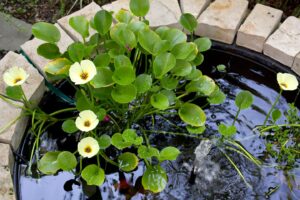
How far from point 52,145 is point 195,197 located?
521 mm

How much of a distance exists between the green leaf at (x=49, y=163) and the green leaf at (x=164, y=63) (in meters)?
0.42

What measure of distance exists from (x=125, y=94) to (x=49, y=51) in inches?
13.1

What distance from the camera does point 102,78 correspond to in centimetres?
145

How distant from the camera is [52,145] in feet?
5.35

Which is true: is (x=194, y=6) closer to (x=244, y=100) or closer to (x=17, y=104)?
(x=244, y=100)

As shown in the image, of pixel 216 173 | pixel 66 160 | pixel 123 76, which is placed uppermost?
pixel 123 76

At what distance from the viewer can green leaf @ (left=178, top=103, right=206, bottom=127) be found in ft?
5.06

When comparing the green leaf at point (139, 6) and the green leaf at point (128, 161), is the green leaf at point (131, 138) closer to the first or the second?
the green leaf at point (128, 161)

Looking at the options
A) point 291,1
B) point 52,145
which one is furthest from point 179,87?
point 291,1

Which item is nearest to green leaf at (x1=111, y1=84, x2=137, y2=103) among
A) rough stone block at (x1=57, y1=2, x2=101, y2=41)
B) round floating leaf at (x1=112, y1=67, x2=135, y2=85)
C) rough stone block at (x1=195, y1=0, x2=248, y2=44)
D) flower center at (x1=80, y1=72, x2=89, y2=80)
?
round floating leaf at (x1=112, y1=67, x2=135, y2=85)

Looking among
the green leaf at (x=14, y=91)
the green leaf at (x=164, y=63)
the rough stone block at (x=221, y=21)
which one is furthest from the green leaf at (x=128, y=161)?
the rough stone block at (x=221, y=21)

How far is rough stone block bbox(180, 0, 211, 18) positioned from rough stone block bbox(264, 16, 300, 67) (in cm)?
31

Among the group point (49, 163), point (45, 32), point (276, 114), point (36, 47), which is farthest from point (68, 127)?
point (276, 114)

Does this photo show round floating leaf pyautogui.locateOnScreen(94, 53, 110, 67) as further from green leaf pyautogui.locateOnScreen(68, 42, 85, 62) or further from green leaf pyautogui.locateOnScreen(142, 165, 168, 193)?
green leaf pyautogui.locateOnScreen(142, 165, 168, 193)
